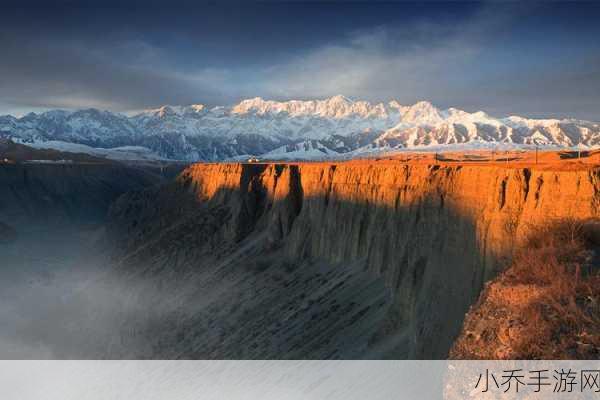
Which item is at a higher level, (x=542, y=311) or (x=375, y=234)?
(x=542, y=311)

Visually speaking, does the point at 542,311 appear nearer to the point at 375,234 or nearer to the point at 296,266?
the point at 375,234

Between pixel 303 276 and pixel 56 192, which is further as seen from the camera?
pixel 56 192

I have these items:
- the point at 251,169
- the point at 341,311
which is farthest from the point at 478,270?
the point at 251,169

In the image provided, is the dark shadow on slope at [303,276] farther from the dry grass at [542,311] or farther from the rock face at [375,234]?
the dry grass at [542,311]

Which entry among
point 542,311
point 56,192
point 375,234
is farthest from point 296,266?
point 56,192

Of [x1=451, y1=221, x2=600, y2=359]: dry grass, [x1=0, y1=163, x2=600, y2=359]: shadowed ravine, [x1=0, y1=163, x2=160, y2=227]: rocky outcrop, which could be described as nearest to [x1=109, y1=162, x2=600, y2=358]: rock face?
[x1=0, y1=163, x2=600, y2=359]: shadowed ravine

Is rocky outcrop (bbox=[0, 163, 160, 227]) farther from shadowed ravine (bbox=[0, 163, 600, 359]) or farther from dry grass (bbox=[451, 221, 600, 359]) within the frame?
dry grass (bbox=[451, 221, 600, 359])

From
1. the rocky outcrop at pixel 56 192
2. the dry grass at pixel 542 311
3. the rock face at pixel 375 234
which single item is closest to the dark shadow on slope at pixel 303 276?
the rock face at pixel 375 234

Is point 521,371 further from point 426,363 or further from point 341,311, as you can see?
point 341,311

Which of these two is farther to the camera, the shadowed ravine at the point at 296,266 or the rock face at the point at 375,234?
the shadowed ravine at the point at 296,266
